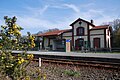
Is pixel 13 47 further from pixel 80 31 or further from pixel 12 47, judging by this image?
pixel 80 31

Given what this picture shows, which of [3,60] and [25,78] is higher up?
[3,60]

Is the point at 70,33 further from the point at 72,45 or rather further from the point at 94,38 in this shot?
the point at 94,38

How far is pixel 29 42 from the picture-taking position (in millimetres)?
3908

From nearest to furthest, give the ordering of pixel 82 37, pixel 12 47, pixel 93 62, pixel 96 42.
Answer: pixel 12 47, pixel 93 62, pixel 96 42, pixel 82 37

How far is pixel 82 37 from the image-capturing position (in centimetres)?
4181

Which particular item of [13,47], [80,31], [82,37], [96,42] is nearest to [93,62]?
[13,47]

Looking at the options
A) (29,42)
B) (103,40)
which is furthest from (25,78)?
(103,40)

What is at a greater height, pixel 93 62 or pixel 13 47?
pixel 13 47

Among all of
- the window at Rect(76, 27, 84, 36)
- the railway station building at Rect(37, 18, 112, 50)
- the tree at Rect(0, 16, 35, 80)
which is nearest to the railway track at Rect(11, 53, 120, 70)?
the tree at Rect(0, 16, 35, 80)

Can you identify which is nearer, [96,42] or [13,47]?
[13,47]

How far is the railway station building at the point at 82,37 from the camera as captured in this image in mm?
39094

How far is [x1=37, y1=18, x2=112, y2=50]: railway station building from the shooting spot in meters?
39.1

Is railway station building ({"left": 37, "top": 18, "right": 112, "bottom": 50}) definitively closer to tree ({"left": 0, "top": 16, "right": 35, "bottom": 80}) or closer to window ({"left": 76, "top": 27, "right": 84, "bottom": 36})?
window ({"left": 76, "top": 27, "right": 84, "bottom": 36})

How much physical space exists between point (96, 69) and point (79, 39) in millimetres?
30626
